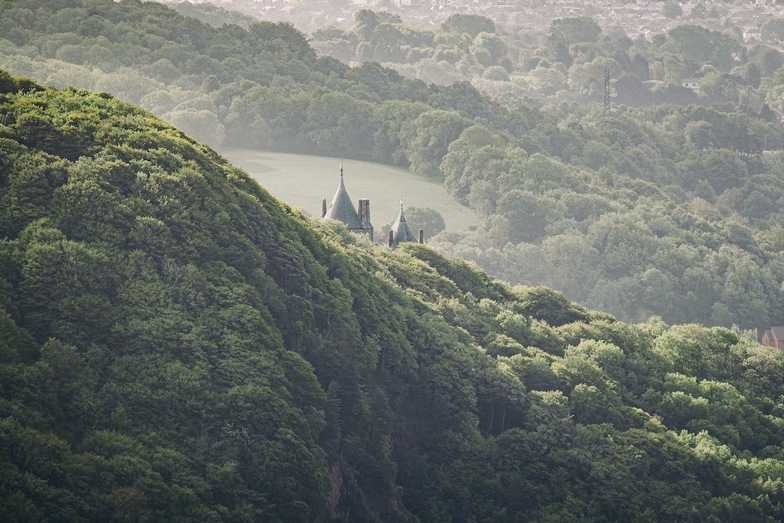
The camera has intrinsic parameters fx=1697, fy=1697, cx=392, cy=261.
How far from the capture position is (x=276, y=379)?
6919 cm

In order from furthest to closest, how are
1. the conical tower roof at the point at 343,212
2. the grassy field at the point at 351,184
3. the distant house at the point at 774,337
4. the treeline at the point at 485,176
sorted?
the treeline at the point at 485,176 < the distant house at the point at 774,337 < the grassy field at the point at 351,184 < the conical tower roof at the point at 343,212

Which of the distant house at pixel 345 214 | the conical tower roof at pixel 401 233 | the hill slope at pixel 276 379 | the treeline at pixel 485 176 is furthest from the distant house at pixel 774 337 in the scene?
the hill slope at pixel 276 379

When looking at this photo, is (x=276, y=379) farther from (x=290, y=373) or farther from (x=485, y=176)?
(x=485, y=176)

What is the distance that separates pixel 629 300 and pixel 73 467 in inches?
4498

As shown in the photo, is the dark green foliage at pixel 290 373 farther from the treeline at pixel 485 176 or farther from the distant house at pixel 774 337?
the treeline at pixel 485 176

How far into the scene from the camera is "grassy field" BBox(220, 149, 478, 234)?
154750mm

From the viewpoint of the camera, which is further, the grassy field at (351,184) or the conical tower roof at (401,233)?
the grassy field at (351,184)

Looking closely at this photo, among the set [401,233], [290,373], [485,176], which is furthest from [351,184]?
[290,373]

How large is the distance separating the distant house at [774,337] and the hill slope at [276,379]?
65.8 metres

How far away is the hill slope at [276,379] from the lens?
6331 cm

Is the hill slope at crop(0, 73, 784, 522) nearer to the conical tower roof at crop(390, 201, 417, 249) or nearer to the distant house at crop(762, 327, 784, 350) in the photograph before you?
the conical tower roof at crop(390, 201, 417, 249)

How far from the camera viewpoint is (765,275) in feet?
570

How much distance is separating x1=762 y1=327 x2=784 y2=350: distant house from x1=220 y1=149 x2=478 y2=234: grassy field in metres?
33.3

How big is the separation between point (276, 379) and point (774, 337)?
9731cm
